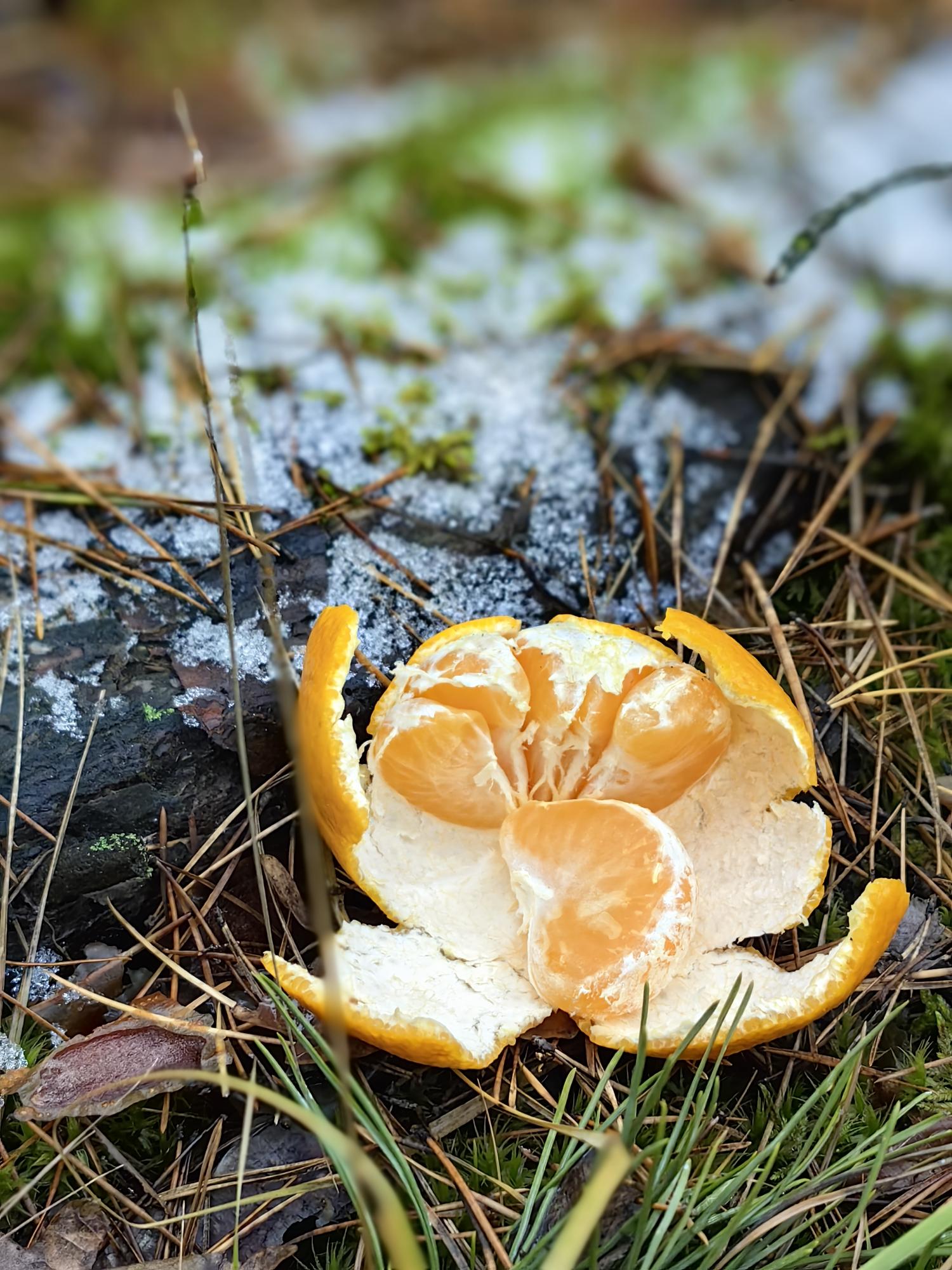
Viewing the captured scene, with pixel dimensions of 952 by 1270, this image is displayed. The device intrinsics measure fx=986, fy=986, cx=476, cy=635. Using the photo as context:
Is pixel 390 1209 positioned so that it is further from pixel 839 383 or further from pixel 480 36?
pixel 480 36

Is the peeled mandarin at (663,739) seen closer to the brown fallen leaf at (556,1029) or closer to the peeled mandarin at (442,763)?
the peeled mandarin at (442,763)

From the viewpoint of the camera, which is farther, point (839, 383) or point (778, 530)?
point (839, 383)

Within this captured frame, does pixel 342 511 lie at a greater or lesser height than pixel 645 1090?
greater

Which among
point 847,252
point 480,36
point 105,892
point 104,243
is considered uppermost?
point 480,36

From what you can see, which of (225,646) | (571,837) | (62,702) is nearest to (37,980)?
(62,702)

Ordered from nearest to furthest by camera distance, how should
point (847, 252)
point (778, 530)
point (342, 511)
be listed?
point (342, 511), point (778, 530), point (847, 252)

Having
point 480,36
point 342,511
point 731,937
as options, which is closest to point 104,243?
point 342,511

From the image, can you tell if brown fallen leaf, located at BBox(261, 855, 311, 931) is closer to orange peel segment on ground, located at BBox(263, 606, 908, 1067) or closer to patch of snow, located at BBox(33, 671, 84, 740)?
orange peel segment on ground, located at BBox(263, 606, 908, 1067)

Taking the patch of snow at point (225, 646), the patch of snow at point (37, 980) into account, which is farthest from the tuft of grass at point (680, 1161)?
the patch of snow at point (225, 646)
